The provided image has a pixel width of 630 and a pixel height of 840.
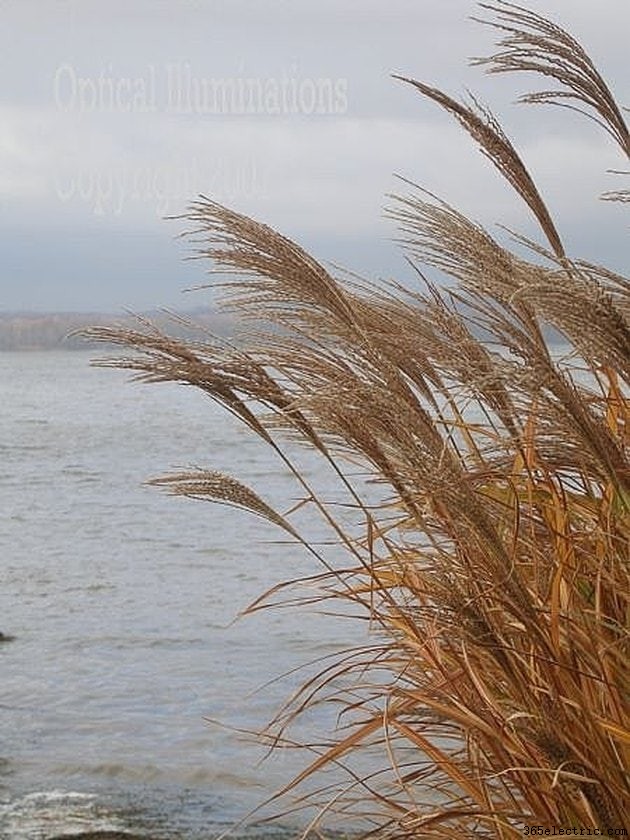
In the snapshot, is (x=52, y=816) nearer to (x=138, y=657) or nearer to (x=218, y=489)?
(x=138, y=657)

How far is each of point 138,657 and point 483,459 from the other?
6943 mm

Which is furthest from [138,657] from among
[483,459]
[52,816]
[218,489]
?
[218,489]

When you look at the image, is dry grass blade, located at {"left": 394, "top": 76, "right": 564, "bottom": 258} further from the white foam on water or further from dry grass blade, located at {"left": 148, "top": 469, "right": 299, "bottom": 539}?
the white foam on water

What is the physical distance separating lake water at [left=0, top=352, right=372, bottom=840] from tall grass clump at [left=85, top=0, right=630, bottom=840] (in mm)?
480

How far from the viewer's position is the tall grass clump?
6.17ft

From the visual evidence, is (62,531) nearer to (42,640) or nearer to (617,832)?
(42,640)

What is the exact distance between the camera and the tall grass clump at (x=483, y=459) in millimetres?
1882

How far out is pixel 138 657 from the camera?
941 centimetres

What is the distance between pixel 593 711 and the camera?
2174 mm

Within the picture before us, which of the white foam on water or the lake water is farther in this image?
the lake water

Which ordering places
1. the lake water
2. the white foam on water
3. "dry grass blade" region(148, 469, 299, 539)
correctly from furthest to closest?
1. the lake water
2. the white foam on water
3. "dry grass blade" region(148, 469, 299, 539)

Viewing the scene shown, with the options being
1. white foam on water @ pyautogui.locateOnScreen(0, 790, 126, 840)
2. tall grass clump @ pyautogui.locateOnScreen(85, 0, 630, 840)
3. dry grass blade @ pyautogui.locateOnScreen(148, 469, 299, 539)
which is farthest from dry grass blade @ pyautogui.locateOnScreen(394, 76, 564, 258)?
white foam on water @ pyautogui.locateOnScreen(0, 790, 126, 840)

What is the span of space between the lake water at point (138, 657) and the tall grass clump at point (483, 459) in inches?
18.9

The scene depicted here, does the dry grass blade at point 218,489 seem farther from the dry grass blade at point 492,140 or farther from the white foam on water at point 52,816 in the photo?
the white foam on water at point 52,816
